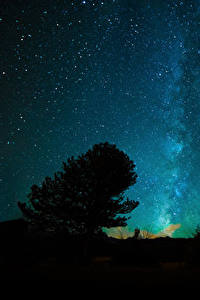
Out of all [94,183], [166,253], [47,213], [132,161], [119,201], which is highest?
[132,161]

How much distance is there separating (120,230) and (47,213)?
1774cm

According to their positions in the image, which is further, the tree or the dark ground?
the tree

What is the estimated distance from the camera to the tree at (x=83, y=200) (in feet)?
38.4

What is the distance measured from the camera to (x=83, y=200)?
463 inches

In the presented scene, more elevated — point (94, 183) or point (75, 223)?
point (94, 183)

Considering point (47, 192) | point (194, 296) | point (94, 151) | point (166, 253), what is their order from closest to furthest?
point (194, 296), point (47, 192), point (94, 151), point (166, 253)

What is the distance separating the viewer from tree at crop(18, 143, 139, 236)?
11.7m

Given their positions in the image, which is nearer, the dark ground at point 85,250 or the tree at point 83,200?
the dark ground at point 85,250

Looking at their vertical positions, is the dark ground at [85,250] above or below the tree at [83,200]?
below

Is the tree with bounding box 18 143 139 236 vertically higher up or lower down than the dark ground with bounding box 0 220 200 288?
higher up

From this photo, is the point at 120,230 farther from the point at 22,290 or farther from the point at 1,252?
the point at 22,290

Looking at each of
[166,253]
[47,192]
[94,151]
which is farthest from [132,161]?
[166,253]

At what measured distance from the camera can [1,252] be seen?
11.3 metres

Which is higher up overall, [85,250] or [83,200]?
[83,200]
